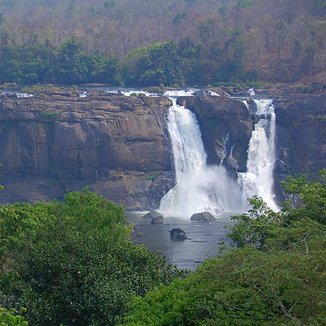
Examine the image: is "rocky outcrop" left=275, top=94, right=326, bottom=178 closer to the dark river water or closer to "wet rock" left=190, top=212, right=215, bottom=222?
the dark river water

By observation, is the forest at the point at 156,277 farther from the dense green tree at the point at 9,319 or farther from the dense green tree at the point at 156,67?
the dense green tree at the point at 156,67

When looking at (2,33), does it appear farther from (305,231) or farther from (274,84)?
(305,231)

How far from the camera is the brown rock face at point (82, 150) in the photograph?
57.0m

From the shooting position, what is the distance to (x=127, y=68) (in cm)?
7369

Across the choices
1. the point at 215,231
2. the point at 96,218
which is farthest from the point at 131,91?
the point at 96,218

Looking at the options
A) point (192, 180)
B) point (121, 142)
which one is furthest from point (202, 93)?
point (121, 142)

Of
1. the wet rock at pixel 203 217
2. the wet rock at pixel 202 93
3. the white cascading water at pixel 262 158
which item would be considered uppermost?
the wet rock at pixel 202 93

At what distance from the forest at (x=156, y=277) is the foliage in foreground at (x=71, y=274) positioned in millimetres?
27

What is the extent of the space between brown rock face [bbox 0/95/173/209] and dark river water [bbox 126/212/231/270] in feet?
16.8

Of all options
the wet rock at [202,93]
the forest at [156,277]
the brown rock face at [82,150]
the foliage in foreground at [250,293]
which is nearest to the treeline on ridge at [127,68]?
the wet rock at [202,93]

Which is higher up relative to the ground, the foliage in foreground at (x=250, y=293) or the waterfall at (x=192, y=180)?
the foliage in foreground at (x=250, y=293)

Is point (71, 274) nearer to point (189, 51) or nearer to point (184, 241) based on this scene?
point (184, 241)

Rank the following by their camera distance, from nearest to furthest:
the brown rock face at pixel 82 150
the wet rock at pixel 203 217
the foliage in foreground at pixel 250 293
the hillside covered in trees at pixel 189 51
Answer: the foliage in foreground at pixel 250 293, the wet rock at pixel 203 217, the brown rock face at pixel 82 150, the hillside covered in trees at pixel 189 51

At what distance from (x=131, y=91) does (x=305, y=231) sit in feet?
152
